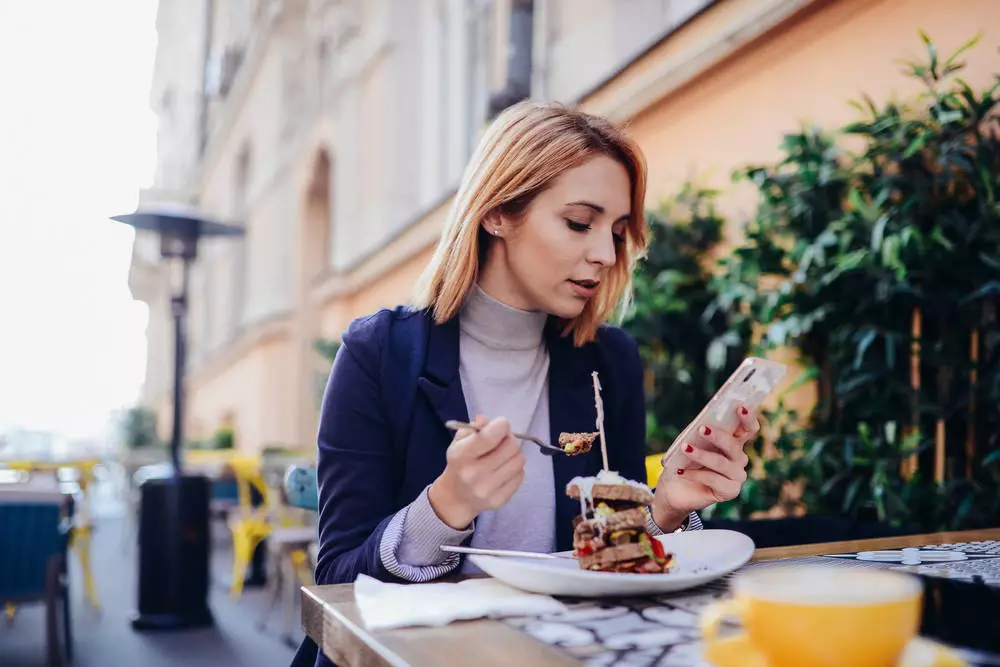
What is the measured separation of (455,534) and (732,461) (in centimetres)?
37

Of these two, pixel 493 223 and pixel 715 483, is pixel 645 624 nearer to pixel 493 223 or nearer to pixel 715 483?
pixel 715 483

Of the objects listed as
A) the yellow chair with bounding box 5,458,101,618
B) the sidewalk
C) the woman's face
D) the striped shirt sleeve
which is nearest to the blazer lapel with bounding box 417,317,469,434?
the woman's face

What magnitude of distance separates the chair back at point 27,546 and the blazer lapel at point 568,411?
2.69 m

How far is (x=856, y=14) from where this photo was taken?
3006 millimetres

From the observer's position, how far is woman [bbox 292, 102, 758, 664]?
126 centimetres

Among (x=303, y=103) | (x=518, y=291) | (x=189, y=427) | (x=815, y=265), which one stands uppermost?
(x=303, y=103)

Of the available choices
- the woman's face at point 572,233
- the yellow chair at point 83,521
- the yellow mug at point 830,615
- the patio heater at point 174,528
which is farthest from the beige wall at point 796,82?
the yellow chair at point 83,521

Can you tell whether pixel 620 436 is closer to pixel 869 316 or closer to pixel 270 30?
pixel 869 316

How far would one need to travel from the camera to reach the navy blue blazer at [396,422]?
1.27 meters

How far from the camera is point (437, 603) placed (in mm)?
811

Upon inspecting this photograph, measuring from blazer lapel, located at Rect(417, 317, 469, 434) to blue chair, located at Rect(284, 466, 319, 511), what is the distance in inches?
28.5

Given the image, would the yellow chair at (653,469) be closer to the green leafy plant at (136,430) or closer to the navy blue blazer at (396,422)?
the navy blue blazer at (396,422)

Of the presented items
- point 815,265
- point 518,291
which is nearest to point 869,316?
point 815,265

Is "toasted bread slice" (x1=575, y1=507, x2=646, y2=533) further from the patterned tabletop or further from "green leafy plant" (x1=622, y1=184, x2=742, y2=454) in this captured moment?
"green leafy plant" (x1=622, y1=184, x2=742, y2=454)
